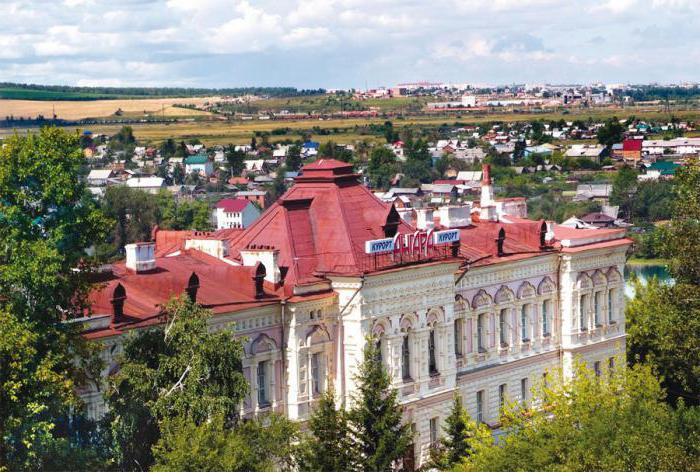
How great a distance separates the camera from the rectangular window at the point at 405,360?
5078 cm

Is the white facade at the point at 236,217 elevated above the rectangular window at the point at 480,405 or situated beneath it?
situated beneath

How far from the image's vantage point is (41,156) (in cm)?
3869

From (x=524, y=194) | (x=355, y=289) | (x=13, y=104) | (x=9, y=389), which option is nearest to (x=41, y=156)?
(x=9, y=389)

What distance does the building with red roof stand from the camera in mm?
46500

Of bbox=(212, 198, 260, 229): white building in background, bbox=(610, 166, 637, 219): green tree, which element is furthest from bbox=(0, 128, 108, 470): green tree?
bbox=(610, 166, 637, 219): green tree

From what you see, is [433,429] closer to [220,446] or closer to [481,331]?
[481,331]

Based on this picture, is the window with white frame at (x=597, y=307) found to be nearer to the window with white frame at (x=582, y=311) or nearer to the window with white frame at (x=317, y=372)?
the window with white frame at (x=582, y=311)

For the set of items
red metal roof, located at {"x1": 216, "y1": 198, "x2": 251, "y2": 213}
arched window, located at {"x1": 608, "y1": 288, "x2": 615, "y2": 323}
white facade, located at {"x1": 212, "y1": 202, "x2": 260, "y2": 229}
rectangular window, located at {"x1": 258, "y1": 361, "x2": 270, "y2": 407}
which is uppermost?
rectangular window, located at {"x1": 258, "y1": 361, "x2": 270, "y2": 407}

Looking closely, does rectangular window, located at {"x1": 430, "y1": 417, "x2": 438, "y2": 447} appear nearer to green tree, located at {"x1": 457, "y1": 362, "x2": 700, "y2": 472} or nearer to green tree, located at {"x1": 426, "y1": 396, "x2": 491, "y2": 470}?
green tree, located at {"x1": 426, "y1": 396, "x2": 491, "y2": 470}

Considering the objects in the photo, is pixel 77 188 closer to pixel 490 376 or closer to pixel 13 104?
pixel 490 376

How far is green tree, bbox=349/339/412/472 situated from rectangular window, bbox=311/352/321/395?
16.4 feet

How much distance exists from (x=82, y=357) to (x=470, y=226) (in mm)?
24697

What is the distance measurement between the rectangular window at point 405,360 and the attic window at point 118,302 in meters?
12.2

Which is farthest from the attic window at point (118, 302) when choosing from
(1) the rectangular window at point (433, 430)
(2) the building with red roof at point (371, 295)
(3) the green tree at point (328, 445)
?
(1) the rectangular window at point (433, 430)
